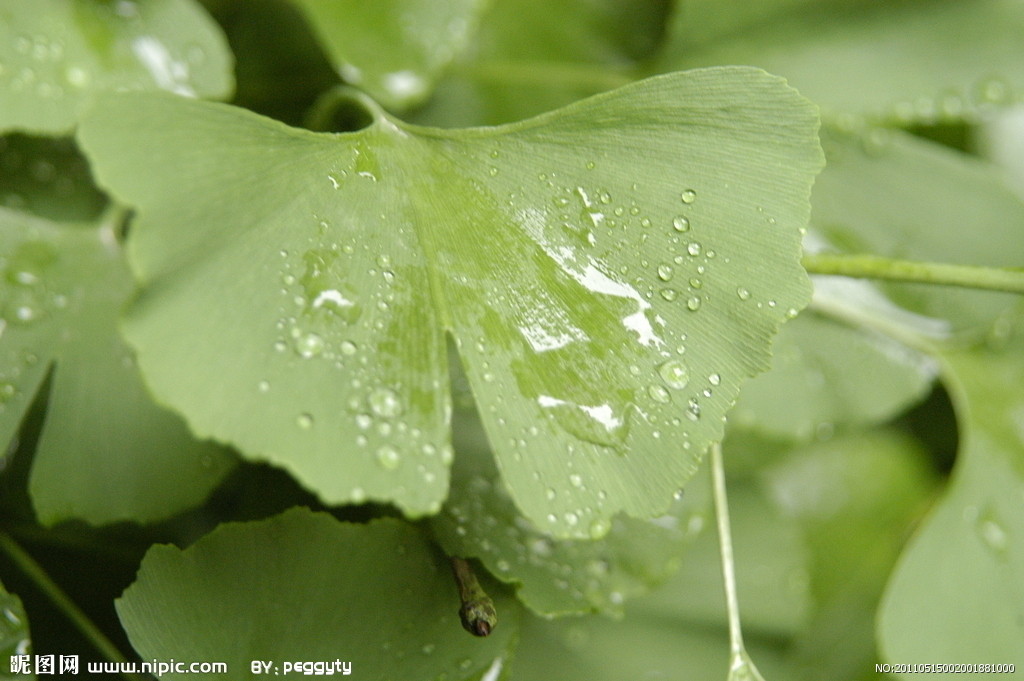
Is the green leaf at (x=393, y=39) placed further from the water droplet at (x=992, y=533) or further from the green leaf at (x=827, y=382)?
the water droplet at (x=992, y=533)

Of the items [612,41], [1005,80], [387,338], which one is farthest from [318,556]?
[1005,80]

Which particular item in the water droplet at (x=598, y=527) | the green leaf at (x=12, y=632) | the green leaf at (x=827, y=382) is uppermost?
the water droplet at (x=598, y=527)

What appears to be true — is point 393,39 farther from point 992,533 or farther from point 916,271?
point 992,533

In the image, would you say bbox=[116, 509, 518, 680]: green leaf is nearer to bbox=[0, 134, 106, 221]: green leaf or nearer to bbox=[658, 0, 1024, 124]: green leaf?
bbox=[0, 134, 106, 221]: green leaf

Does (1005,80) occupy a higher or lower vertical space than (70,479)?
higher

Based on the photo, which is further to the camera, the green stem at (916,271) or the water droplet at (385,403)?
the green stem at (916,271)

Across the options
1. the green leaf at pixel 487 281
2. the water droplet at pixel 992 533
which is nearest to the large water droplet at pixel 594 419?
the green leaf at pixel 487 281

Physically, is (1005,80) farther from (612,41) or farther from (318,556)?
(318,556)
